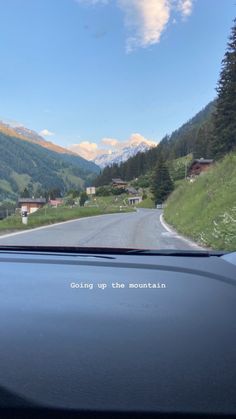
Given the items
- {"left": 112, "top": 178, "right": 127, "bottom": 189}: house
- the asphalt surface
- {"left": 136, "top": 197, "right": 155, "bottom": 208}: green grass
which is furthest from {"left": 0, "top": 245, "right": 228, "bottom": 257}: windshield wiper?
{"left": 112, "top": 178, "right": 127, "bottom": 189}: house

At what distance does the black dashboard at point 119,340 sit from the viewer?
1514mm

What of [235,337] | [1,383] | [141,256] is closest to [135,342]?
[235,337]

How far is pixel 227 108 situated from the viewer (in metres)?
51.6

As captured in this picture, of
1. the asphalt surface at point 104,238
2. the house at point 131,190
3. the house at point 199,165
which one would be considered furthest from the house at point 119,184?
the asphalt surface at point 104,238

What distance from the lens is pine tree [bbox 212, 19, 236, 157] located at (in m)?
48.7

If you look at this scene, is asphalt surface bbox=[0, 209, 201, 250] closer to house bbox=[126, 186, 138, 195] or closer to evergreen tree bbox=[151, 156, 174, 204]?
evergreen tree bbox=[151, 156, 174, 204]

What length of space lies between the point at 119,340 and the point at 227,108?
52.8 m

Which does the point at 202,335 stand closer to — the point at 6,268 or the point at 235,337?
the point at 235,337

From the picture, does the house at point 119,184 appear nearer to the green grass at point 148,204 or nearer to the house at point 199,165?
the green grass at point 148,204

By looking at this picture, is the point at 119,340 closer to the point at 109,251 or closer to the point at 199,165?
the point at 109,251

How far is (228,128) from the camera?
166 ft

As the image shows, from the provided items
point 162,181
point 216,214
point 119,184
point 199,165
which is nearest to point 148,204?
point 162,181

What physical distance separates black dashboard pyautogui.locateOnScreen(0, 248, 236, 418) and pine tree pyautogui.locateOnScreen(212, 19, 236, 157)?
4776 cm

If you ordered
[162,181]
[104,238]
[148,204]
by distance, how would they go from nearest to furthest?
[104,238] < [162,181] < [148,204]
